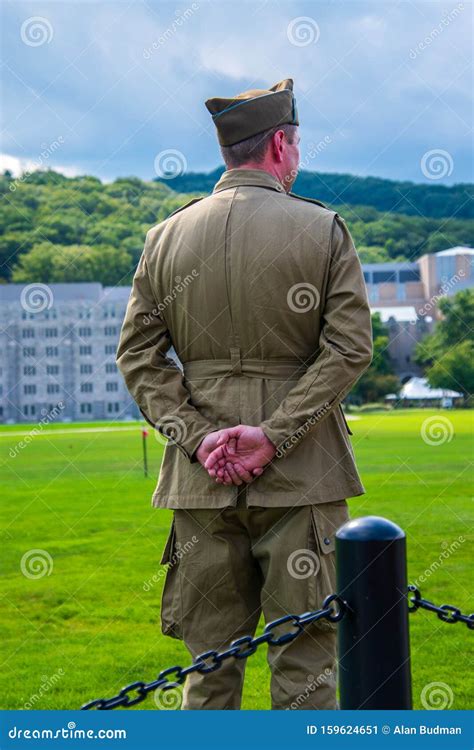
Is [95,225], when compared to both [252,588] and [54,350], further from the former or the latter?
[252,588]

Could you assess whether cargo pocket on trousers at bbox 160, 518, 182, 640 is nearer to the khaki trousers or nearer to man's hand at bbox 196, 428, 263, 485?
the khaki trousers

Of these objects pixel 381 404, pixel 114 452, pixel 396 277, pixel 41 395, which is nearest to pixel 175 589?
pixel 114 452

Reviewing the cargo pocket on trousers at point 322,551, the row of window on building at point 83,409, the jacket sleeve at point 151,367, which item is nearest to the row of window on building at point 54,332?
the row of window on building at point 83,409

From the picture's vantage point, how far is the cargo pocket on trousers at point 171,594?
10.3ft

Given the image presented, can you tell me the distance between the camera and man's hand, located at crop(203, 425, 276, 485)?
9.74 feet

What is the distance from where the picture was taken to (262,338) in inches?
119

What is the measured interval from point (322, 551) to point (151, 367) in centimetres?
79

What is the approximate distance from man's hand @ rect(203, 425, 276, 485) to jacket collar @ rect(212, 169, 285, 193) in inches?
30.3

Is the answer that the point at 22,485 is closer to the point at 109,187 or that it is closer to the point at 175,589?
the point at 175,589

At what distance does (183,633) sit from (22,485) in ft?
47.9

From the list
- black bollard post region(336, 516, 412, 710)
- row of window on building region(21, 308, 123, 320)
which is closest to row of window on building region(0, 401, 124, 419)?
row of window on building region(21, 308, 123, 320)

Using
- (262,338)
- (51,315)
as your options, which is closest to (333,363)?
(262,338)

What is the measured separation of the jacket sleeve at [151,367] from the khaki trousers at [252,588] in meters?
0.26

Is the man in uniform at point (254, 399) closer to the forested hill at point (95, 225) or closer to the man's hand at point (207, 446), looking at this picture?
the man's hand at point (207, 446)
